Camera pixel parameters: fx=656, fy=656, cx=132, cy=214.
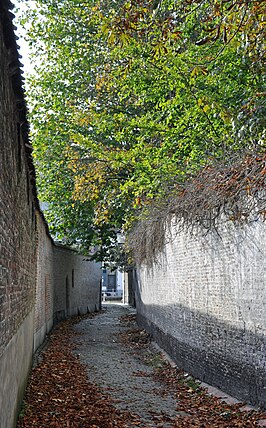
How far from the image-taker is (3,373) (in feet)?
18.9

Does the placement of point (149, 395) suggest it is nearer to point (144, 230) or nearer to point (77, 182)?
point (144, 230)

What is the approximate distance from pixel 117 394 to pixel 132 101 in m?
11.0

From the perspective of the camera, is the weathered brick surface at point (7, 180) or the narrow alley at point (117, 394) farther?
the narrow alley at point (117, 394)

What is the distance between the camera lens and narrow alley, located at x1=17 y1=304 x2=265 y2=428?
29.1ft

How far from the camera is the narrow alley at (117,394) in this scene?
8867 millimetres

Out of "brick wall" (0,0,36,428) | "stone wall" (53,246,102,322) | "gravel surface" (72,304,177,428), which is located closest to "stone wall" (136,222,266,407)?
"gravel surface" (72,304,177,428)

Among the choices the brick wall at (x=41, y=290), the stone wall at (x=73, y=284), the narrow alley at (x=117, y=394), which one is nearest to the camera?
the narrow alley at (x=117, y=394)

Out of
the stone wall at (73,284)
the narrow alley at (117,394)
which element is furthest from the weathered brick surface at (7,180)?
the stone wall at (73,284)

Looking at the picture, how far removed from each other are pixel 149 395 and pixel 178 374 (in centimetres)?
210

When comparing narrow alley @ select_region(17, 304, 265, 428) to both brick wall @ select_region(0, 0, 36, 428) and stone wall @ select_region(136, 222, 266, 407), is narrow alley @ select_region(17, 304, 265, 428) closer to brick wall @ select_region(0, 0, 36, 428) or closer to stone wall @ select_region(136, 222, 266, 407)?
stone wall @ select_region(136, 222, 266, 407)

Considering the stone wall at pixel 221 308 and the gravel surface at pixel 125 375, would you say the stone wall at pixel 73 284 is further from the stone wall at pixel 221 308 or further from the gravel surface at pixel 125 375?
the stone wall at pixel 221 308

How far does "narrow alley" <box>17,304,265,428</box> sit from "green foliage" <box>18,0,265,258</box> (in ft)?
12.9

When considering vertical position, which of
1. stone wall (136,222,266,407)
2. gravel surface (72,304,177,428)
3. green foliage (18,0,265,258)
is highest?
green foliage (18,0,265,258)

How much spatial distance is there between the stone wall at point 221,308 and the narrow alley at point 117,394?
0.41m
